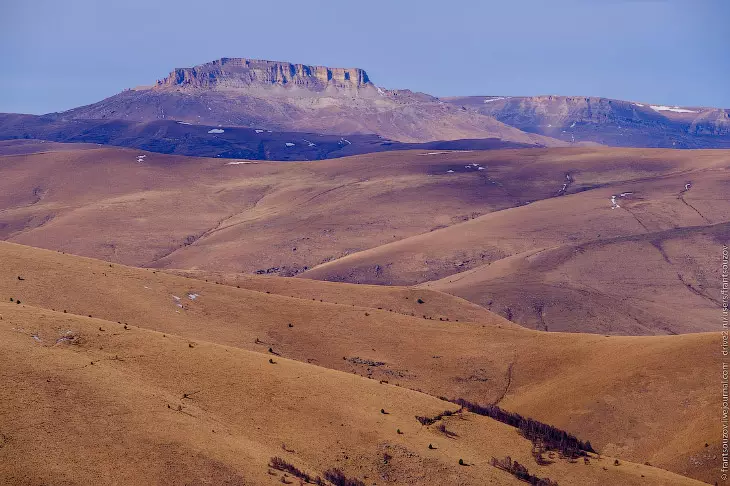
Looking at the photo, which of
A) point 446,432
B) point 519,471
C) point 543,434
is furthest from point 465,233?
point 519,471

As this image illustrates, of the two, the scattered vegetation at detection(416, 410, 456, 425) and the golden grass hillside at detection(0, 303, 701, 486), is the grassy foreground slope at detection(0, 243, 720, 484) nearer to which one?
the golden grass hillside at detection(0, 303, 701, 486)

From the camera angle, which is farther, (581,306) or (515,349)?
(581,306)

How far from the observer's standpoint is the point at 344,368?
1793 inches

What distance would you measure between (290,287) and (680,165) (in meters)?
151

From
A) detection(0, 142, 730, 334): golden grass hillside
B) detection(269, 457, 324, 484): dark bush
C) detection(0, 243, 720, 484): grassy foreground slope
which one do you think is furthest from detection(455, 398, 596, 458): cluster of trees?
detection(0, 142, 730, 334): golden grass hillside

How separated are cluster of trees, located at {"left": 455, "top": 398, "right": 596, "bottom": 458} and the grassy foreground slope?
8.55 feet

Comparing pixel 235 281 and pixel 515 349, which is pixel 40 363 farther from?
pixel 235 281

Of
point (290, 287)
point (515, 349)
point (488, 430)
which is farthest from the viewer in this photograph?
point (290, 287)

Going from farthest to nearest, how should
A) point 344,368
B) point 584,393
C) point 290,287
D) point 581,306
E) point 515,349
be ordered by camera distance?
point 581,306
point 290,287
point 515,349
point 344,368
point 584,393

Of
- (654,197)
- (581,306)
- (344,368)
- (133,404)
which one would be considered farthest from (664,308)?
(133,404)

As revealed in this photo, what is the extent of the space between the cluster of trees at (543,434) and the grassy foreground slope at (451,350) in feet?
8.55

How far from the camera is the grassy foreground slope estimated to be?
123 feet

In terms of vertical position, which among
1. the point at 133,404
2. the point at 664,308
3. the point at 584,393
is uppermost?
the point at 133,404

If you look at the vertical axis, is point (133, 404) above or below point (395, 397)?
above
